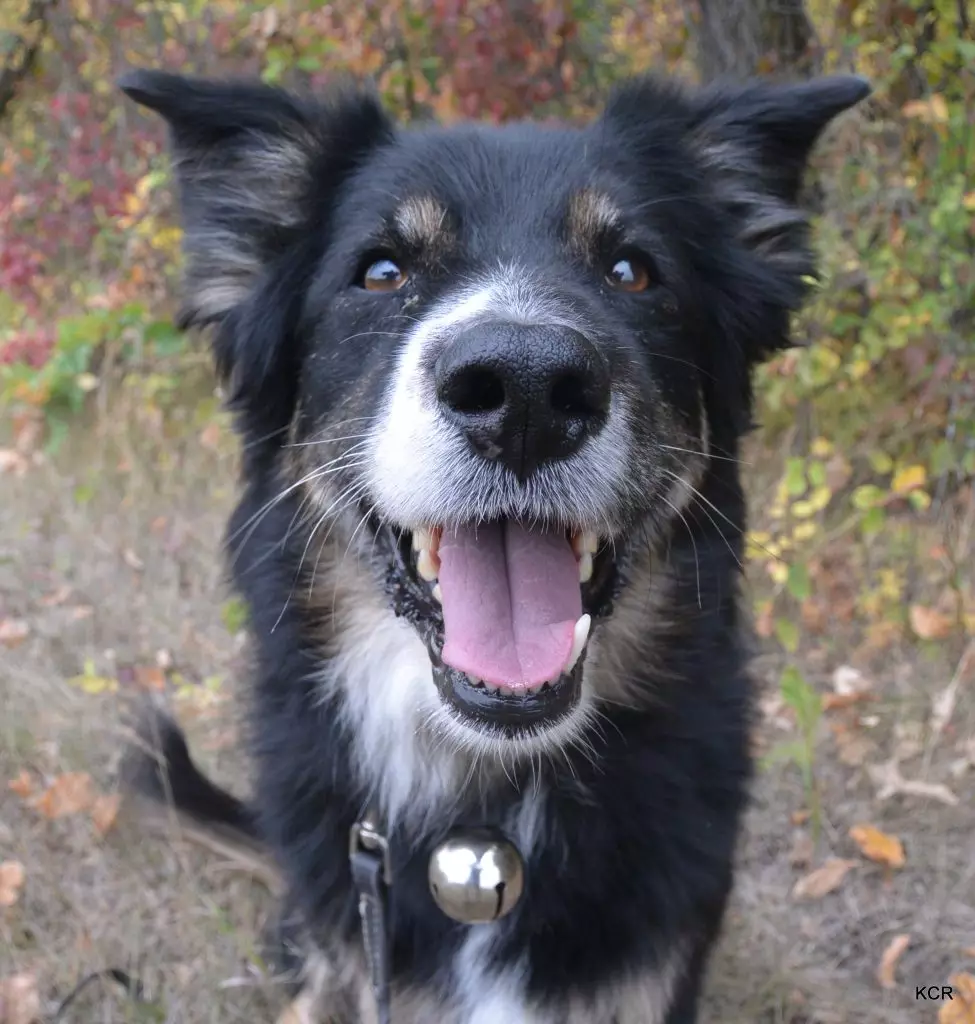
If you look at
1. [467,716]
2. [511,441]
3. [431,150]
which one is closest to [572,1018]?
[467,716]

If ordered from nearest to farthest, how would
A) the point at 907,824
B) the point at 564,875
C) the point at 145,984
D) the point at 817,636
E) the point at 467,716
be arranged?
the point at 467,716
the point at 564,875
the point at 145,984
the point at 907,824
the point at 817,636

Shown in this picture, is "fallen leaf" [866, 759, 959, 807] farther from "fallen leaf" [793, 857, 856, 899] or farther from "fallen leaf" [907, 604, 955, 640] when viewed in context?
"fallen leaf" [907, 604, 955, 640]

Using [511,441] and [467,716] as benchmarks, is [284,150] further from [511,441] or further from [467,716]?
[467,716]

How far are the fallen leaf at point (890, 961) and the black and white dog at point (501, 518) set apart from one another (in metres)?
0.74

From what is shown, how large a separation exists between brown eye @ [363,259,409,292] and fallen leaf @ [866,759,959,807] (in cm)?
223

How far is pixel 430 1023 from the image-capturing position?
6.69 ft

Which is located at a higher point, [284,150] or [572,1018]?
[284,150]

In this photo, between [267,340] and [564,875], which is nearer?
[564,875]

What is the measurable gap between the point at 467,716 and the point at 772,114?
1484 millimetres

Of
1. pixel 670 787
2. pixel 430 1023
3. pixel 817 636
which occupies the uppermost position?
pixel 670 787

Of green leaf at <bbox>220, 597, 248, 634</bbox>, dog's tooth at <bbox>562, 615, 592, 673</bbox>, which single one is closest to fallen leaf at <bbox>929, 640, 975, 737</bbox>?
dog's tooth at <bbox>562, 615, 592, 673</bbox>

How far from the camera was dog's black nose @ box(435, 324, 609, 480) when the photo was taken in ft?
4.83

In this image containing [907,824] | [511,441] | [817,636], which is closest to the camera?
[511,441]

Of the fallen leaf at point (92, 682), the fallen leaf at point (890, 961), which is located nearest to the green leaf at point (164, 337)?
the fallen leaf at point (92, 682)
